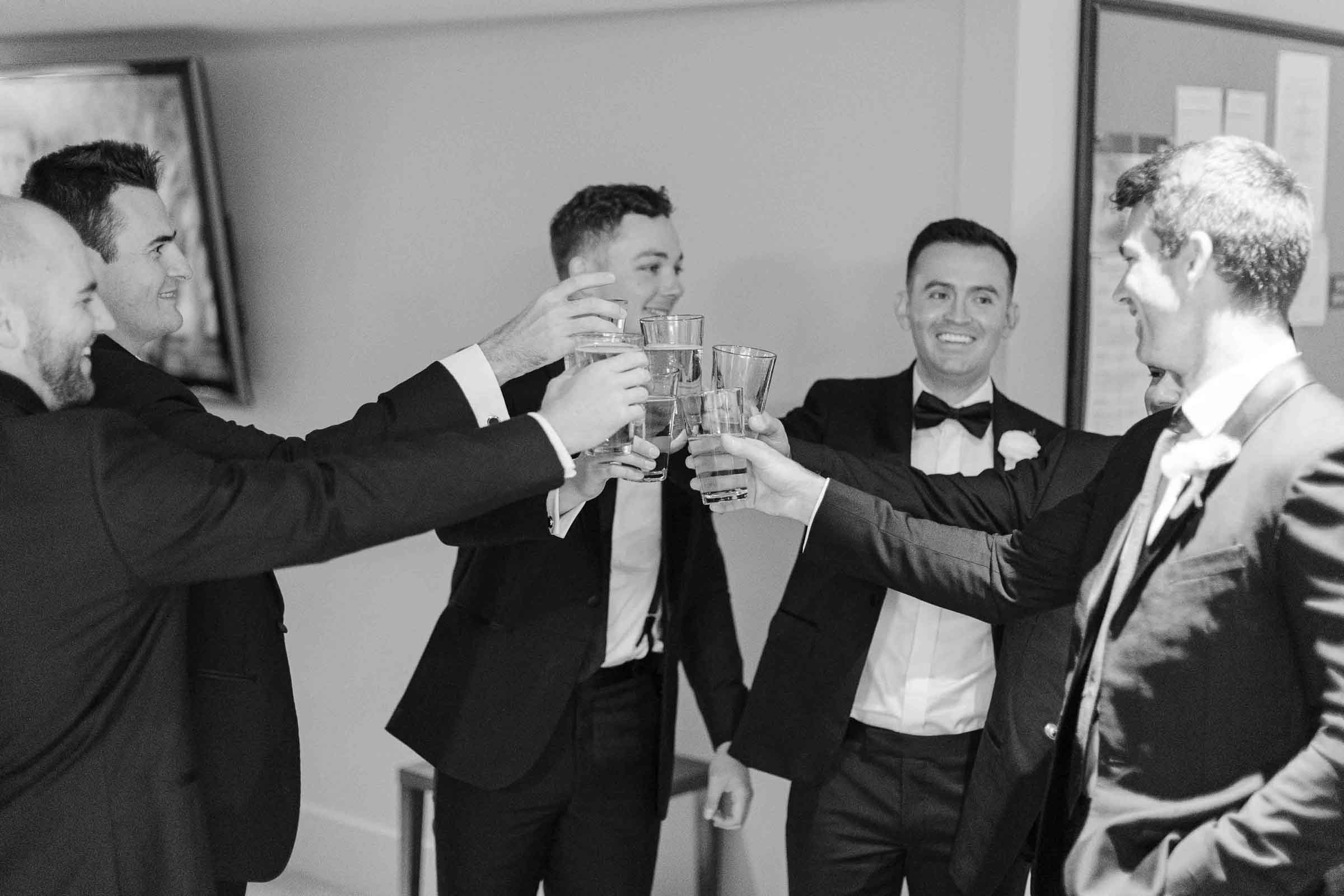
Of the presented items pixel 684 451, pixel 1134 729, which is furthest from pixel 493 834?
pixel 1134 729

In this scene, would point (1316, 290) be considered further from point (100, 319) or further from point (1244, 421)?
point (100, 319)

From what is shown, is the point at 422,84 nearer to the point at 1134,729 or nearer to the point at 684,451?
the point at 684,451

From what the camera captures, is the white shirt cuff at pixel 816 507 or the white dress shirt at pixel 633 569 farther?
the white dress shirt at pixel 633 569

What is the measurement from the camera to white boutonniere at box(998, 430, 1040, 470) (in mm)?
2807

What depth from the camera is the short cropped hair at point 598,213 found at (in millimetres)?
2949

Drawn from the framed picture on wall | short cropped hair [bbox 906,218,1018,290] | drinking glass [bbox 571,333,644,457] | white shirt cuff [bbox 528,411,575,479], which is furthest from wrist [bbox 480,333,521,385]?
the framed picture on wall

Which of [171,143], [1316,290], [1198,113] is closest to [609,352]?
[1198,113]

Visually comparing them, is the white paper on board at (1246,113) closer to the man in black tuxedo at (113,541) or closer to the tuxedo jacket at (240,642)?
the tuxedo jacket at (240,642)

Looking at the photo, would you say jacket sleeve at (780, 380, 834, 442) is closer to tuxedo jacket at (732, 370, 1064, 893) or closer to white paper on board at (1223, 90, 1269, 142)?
tuxedo jacket at (732, 370, 1064, 893)

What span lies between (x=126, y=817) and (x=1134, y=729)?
4.57ft

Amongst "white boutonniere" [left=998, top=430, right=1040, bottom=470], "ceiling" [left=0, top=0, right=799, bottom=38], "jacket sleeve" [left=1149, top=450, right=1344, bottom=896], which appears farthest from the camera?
"ceiling" [left=0, top=0, right=799, bottom=38]

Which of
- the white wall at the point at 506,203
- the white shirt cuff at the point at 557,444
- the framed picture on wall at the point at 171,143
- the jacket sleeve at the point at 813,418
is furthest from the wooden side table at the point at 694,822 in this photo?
the white shirt cuff at the point at 557,444

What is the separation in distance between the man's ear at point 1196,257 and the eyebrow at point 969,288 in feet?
3.51

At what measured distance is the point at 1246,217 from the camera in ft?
5.74
